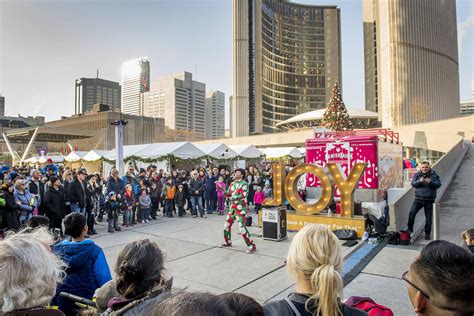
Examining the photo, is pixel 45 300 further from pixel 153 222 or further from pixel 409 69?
pixel 409 69

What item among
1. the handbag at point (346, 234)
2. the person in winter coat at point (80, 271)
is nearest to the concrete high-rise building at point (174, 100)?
the handbag at point (346, 234)

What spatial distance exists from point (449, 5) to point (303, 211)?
103m

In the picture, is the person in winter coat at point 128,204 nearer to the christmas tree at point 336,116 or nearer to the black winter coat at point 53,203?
the black winter coat at point 53,203

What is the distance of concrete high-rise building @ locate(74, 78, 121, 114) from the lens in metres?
167

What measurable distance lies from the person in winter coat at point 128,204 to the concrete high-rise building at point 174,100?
11425 cm

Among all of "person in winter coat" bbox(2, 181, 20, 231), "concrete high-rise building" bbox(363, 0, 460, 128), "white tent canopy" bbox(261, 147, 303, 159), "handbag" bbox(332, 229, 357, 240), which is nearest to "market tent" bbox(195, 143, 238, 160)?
"white tent canopy" bbox(261, 147, 303, 159)

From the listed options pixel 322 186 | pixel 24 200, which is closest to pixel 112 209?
pixel 24 200

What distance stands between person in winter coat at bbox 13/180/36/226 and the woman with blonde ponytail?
8092 mm

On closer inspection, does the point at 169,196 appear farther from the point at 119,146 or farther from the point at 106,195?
the point at 119,146

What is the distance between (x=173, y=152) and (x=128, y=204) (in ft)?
28.3

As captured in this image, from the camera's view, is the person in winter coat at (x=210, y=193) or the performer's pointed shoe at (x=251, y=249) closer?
the performer's pointed shoe at (x=251, y=249)

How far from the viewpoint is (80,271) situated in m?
3.03

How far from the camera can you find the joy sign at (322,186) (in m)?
8.70

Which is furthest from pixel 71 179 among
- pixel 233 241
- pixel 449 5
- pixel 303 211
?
pixel 449 5
